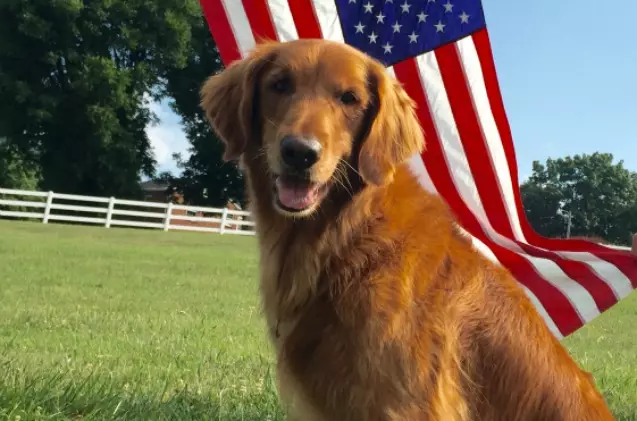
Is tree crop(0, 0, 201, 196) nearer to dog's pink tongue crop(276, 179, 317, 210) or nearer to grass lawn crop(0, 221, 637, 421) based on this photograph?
grass lawn crop(0, 221, 637, 421)

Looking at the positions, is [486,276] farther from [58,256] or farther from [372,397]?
[58,256]

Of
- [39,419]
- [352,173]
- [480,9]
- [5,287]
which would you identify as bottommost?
[39,419]

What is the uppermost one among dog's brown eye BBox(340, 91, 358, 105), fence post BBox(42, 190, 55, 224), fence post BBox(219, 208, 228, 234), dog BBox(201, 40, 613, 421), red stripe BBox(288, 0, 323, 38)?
fence post BBox(42, 190, 55, 224)

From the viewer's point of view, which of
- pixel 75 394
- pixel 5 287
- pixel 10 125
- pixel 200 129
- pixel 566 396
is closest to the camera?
pixel 566 396

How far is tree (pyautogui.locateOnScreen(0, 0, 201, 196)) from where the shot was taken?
30672 mm

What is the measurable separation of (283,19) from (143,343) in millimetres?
3162

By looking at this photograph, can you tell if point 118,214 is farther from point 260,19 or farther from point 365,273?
point 365,273

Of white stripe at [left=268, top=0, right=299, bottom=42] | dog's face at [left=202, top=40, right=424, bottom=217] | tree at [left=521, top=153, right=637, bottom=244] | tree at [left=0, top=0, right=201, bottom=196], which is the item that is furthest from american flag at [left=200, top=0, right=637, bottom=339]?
tree at [left=521, top=153, right=637, bottom=244]

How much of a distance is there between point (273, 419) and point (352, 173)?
1.59m

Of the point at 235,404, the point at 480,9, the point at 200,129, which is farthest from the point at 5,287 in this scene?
the point at 200,129

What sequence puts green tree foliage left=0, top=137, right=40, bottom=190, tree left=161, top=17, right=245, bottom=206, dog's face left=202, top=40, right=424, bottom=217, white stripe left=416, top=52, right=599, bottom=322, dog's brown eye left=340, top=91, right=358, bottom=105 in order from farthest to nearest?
tree left=161, top=17, right=245, bottom=206, green tree foliage left=0, top=137, right=40, bottom=190, white stripe left=416, top=52, right=599, bottom=322, dog's brown eye left=340, top=91, right=358, bottom=105, dog's face left=202, top=40, right=424, bottom=217

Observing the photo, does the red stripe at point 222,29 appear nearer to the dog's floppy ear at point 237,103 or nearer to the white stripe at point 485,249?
the dog's floppy ear at point 237,103

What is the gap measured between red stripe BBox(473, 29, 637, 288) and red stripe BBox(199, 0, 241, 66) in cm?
147

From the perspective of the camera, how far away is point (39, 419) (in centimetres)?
292
